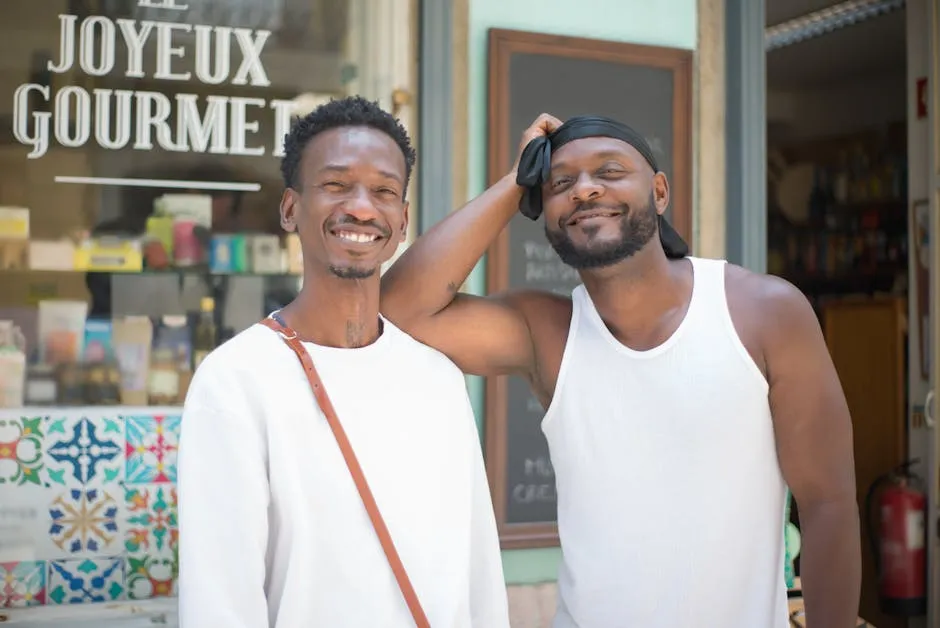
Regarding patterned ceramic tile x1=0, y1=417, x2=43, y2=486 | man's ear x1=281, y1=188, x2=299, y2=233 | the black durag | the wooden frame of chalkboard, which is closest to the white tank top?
the black durag

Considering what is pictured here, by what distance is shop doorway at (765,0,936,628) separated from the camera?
241 inches

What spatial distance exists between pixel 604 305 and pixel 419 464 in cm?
71

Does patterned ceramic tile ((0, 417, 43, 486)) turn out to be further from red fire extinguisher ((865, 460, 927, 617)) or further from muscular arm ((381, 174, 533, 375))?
red fire extinguisher ((865, 460, 927, 617))

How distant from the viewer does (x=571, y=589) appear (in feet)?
8.27

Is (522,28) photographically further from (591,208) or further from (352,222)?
(352,222)

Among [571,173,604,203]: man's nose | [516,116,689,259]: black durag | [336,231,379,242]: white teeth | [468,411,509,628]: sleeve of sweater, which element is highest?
[516,116,689,259]: black durag

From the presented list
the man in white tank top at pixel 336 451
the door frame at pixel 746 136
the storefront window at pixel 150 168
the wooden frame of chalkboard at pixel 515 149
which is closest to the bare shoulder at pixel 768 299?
the man in white tank top at pixel 336 451

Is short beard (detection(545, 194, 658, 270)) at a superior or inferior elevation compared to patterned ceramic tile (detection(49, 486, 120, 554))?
superior

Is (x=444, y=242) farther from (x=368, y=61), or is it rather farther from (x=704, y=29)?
(x=704, y=29)

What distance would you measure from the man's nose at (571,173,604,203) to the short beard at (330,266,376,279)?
56 centimetres

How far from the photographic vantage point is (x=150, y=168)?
432cm

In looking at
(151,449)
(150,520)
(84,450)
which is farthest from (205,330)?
(150,520)

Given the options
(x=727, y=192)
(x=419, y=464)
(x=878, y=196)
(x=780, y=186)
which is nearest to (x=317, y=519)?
(x=419, y=464)

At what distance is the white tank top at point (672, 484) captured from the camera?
242 centimetres
